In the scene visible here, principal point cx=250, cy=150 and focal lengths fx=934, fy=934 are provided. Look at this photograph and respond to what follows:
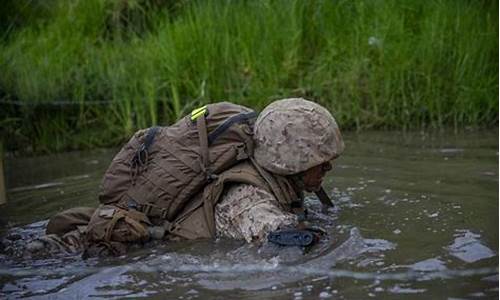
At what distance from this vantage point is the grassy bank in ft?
24.1

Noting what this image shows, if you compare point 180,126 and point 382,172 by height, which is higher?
point 180,126

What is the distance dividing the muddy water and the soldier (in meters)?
0.09

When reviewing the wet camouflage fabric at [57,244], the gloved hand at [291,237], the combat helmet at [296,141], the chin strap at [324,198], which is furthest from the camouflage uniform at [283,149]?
the wet camouflage fabric at [57,244]

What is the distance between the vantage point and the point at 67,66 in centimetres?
816

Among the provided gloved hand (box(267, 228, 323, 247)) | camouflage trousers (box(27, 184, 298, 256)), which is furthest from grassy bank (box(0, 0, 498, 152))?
gloved hand (box(267, 228, 323, 247))

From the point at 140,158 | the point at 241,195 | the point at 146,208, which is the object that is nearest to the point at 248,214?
the point at 241,195

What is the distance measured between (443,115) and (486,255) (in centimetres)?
358

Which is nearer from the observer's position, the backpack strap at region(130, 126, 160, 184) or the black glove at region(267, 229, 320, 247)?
the black glove at region(267, 229, 320, 247)

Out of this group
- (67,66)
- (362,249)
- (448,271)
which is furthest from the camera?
(67,66)

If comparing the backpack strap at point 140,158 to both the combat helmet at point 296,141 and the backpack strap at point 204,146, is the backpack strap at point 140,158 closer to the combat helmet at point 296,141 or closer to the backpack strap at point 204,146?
the backpack strap at point 204,146

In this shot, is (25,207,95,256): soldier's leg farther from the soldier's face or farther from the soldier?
the soldier's face

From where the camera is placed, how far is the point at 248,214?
13.5 feet

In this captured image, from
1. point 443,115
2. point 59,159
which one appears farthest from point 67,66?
point 443,115

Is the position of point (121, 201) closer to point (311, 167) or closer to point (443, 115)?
point (311, 167)
